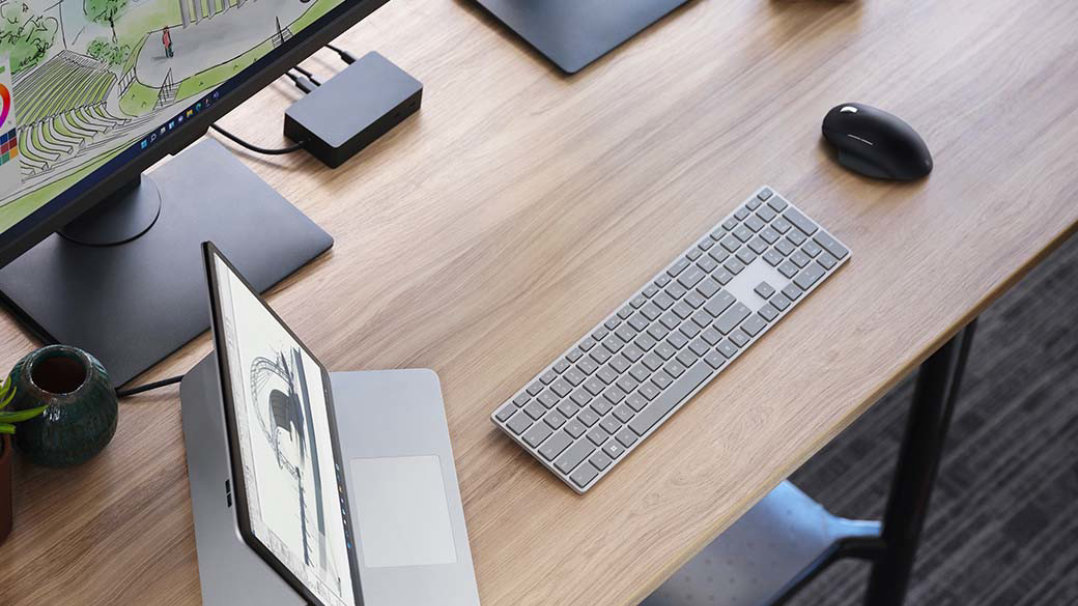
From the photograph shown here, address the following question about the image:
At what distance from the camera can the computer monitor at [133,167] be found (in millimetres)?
1086

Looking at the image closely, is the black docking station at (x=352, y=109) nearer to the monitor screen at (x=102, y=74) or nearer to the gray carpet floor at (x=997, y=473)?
the monitor screen at (x=102, y=74)

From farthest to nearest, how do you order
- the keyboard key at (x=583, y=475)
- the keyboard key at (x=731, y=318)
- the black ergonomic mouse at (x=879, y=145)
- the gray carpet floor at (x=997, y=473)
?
the gray carpet floor at (x=997, y=473)
the black ergonomic mouse at (x=879, y=145)
the keyboard key at (x=731, y=318)
the keyboard key at (x=583, y=475)

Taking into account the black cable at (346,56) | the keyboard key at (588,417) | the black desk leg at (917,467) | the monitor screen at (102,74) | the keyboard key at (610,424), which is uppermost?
the monitor screen at (102,74)

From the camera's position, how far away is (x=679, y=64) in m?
1.48

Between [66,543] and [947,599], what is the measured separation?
52.8 inches

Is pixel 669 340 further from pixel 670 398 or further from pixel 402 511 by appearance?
pixel 402 511

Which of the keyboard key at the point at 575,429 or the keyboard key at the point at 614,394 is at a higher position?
the keyboard key at the point at 614,394

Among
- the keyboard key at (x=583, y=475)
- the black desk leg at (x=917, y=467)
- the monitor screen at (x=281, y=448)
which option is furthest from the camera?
the black desk leg at (x=917, y=467)

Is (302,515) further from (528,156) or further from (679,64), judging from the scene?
(679,64)

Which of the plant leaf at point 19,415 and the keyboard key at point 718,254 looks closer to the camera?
the plant leaf at point 19,415

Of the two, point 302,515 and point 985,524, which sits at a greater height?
point 302,515

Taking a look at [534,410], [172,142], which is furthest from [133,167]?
[534,410]

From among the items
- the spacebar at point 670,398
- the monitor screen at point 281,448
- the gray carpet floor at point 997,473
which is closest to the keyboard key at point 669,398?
the spacebar at point 670,398

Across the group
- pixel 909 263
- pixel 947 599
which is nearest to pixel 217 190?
pixel 909 263
